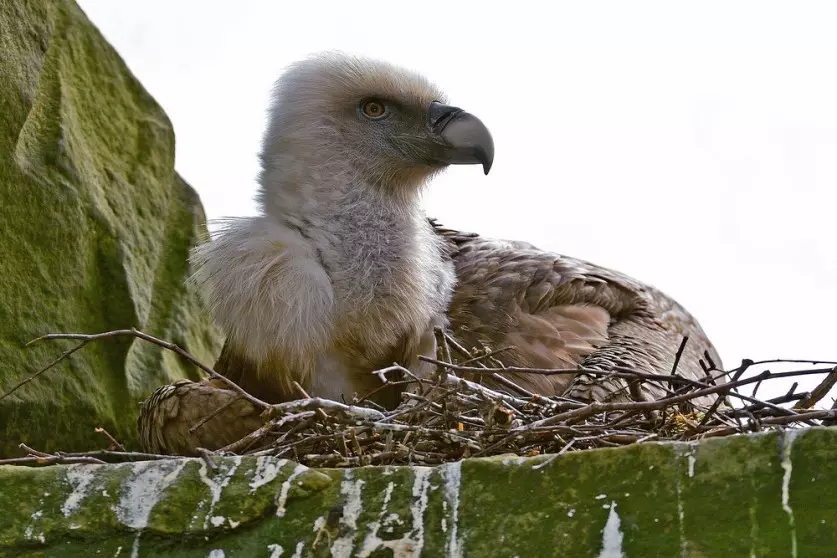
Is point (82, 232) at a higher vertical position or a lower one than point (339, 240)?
lower

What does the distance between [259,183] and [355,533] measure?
2212 mm

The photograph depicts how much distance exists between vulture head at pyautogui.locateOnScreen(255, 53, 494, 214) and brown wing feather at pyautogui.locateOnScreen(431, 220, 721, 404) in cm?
44

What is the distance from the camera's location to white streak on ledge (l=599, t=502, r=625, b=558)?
8.04 feet

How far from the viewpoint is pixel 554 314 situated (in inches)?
187

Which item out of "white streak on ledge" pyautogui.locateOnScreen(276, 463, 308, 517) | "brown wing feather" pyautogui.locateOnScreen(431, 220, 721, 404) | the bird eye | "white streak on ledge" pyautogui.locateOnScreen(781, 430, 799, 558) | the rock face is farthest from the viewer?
the bird eye

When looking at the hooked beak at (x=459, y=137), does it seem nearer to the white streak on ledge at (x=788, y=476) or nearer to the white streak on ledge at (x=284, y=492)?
the white streak on ledge at (x=284, y=492)

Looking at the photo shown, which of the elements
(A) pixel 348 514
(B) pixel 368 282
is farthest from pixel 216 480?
(B) pixel 368 282

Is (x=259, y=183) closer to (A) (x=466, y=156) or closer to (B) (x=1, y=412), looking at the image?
(A) (x=466, y=156)

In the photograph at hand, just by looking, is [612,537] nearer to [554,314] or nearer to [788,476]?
[788,476]

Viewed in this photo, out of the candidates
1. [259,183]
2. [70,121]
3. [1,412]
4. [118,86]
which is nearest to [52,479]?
[1,412]

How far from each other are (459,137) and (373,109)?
0.44 m

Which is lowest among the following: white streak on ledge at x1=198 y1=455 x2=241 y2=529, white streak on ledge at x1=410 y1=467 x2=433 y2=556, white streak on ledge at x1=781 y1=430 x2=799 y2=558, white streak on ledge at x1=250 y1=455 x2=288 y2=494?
white streak on ledge at x1=198 y1=455 x2=241 y2=529

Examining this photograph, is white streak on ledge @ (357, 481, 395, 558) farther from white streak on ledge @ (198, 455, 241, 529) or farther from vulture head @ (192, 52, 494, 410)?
vulture head @ (192, 52, 494, 410)

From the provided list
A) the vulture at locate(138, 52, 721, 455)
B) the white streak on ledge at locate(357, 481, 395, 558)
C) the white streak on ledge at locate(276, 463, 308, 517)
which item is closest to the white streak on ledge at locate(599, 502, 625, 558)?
the white streak on ledge at locate(357, 481, 395, 558)
